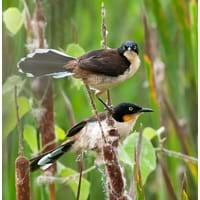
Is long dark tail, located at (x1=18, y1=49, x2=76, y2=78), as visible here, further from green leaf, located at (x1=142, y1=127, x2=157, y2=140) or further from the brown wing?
green leaf, located at (x1=142, y1=127, x2=157, y2=140)

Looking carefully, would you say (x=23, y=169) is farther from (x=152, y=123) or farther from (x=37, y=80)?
(x=152, y=123)

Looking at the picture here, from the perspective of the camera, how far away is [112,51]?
0.89 m

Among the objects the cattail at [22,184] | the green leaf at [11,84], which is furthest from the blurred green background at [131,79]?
the cattail at [22,184]

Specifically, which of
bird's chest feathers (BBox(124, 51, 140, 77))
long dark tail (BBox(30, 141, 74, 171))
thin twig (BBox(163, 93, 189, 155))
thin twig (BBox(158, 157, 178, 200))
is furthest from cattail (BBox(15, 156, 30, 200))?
thin twig (BBox(163, 93, 189, 155))

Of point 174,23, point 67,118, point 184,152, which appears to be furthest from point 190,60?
point 67,118

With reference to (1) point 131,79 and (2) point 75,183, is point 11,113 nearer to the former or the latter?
(2) point 75,183

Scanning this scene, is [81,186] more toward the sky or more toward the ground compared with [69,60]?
more toward the ground

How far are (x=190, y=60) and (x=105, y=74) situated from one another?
1.95ft

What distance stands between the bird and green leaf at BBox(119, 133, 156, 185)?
38 millimetres

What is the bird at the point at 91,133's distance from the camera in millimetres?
878

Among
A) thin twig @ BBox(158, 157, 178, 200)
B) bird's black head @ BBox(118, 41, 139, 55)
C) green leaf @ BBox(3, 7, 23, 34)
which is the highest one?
green leaf @ BBox(3, 7, 23, 34)

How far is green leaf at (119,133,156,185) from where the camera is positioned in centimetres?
94

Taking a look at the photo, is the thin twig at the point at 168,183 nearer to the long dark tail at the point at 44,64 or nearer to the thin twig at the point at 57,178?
the thin twig at the point at 57,178

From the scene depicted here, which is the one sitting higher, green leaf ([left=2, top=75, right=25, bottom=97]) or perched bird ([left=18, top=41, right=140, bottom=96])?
perched bird ([left=18, top=41, right=140, bottom=96])
